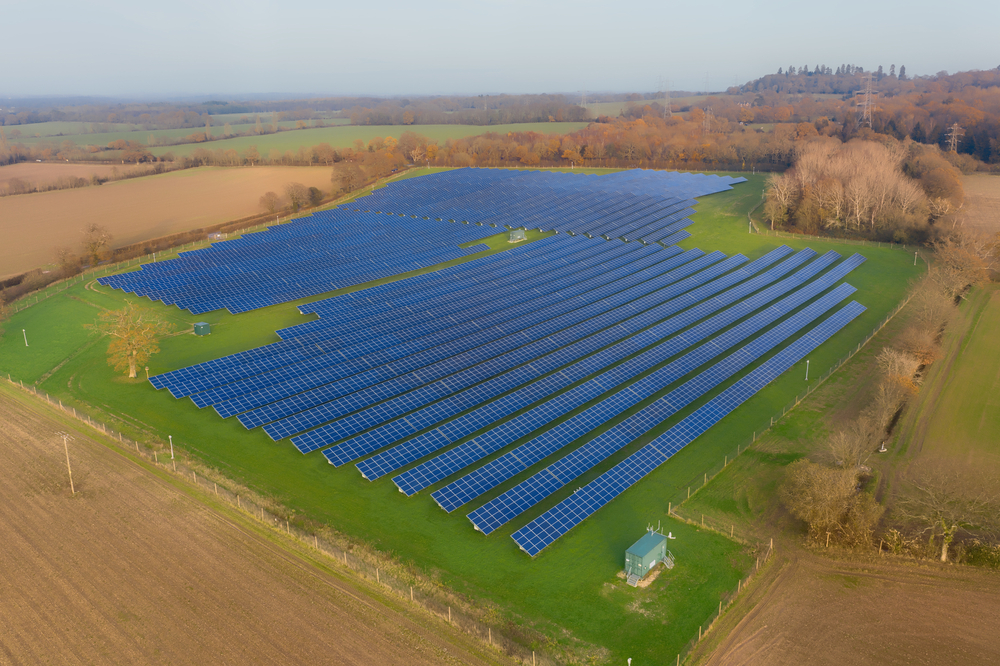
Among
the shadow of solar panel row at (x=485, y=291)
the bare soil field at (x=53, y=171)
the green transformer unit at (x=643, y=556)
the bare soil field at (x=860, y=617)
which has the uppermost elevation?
the bare soil field at (x=53, y=171)

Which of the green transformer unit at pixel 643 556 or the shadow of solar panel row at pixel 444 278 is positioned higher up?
the shadow of solar panel row at pixel 444 278

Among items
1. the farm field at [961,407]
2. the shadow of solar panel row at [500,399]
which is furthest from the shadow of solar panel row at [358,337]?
the farm field at [961,407]

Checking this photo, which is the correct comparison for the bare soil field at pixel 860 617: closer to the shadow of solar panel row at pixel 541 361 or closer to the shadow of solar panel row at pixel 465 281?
the shadow of solar panel row at pixel 541 361

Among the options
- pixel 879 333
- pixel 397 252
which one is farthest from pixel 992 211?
pixel 397 252

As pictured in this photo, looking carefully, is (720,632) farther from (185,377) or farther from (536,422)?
(185,377)

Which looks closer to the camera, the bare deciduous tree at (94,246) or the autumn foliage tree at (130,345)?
the autumn foliage tree at (130,345)

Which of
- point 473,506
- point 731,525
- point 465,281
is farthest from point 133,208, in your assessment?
point 731,525

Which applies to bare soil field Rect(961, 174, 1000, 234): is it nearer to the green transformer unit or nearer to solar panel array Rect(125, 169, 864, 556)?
solar panel array Rect(125, 169, 864, 556)

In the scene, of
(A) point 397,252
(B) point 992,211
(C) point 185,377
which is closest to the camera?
(C) point 185,377
